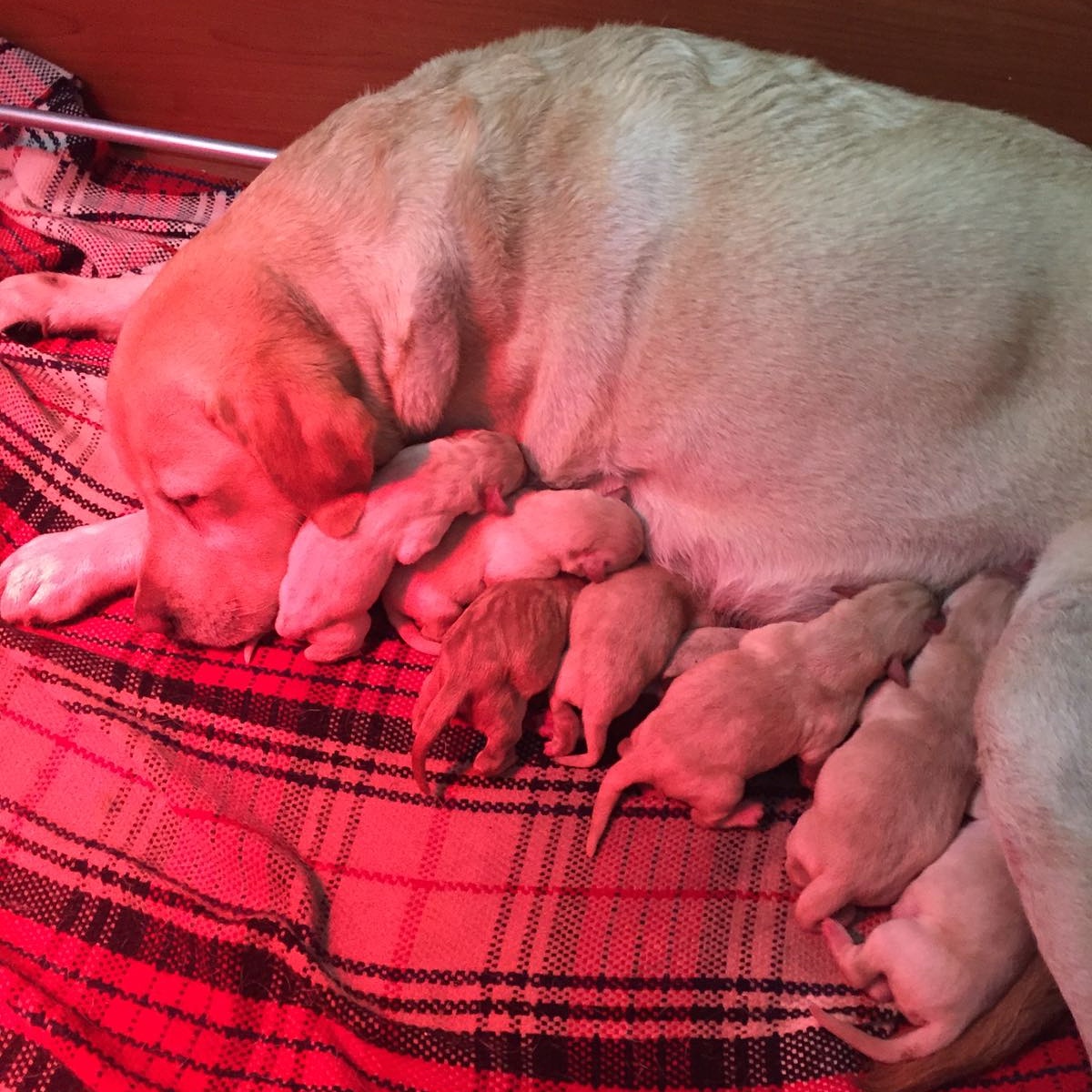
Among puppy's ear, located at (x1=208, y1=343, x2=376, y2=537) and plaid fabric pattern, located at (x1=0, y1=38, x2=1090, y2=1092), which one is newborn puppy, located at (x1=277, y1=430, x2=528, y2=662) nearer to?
puppy's ear, located at (x1=208, y1=343, x2=376, y2=537)

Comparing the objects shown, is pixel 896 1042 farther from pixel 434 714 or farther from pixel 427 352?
pixel 427 352

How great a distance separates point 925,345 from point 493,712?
1.04m

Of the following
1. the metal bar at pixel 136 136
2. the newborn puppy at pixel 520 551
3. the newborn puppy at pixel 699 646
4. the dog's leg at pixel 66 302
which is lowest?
the newborn puppy at pixel 699 646

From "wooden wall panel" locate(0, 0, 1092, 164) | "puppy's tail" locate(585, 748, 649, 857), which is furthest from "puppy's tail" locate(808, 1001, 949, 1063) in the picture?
"wooden wall panel" locate(0, 0, 1092, 164)

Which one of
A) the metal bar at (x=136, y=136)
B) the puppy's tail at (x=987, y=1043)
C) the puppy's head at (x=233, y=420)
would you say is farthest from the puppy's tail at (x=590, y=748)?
the metal bar at (x=136, y=136)

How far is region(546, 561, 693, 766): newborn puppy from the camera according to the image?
1946mm

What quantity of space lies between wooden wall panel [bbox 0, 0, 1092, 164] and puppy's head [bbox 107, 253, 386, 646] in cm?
122

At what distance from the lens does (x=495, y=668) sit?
1916 mm

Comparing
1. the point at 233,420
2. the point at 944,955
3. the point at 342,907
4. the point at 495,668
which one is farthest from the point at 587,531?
the point at 944,955

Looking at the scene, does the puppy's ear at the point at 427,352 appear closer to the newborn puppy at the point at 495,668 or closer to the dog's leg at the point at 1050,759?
the newborn puppy at the point at 495,668

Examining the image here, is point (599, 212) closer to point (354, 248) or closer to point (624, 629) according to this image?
point (354, 248)

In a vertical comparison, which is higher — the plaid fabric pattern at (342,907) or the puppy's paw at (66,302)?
the puppy's paw at (66,302)

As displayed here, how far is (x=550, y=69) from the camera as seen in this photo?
1.88m

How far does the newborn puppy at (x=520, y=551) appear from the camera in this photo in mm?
2010
